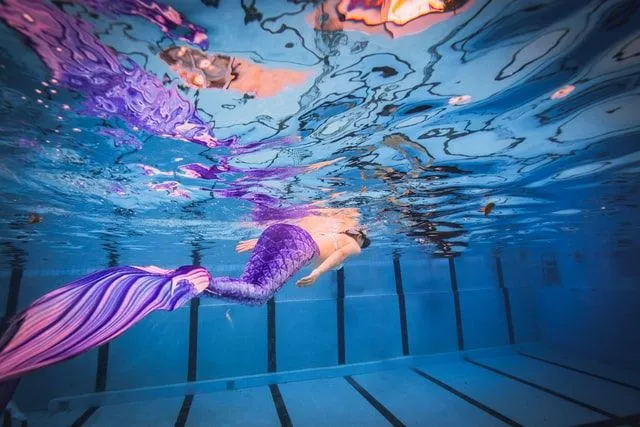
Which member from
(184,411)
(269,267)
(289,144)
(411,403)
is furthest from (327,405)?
(289,144)

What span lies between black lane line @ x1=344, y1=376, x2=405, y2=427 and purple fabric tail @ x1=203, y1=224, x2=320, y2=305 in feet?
21.3

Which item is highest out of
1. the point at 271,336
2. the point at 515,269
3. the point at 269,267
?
the point at 269,267

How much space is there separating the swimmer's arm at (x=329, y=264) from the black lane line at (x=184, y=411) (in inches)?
325

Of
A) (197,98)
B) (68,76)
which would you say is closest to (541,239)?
(197,98)

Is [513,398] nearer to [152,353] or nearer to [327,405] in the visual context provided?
[327,405]

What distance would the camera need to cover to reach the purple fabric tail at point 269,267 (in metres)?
4.40

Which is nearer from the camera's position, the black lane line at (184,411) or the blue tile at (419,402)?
the blue tile at (419,402)

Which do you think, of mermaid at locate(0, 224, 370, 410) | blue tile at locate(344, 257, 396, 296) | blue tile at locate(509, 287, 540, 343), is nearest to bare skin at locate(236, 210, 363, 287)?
mermaid at locate(0, 224, 370, 410)

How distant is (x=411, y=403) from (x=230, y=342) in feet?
28.0

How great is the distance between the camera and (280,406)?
10.6 metres

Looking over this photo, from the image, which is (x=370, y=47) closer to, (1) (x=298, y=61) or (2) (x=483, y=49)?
(1) (x=298, y=61)

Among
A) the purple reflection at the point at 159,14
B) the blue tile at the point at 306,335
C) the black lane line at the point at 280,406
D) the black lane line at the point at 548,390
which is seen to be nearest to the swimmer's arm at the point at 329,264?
the purple reflection at the point at 159,14

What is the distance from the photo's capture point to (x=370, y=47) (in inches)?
135

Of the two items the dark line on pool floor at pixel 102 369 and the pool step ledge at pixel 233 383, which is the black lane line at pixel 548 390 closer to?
the pool step ledge at pixel 233 383
